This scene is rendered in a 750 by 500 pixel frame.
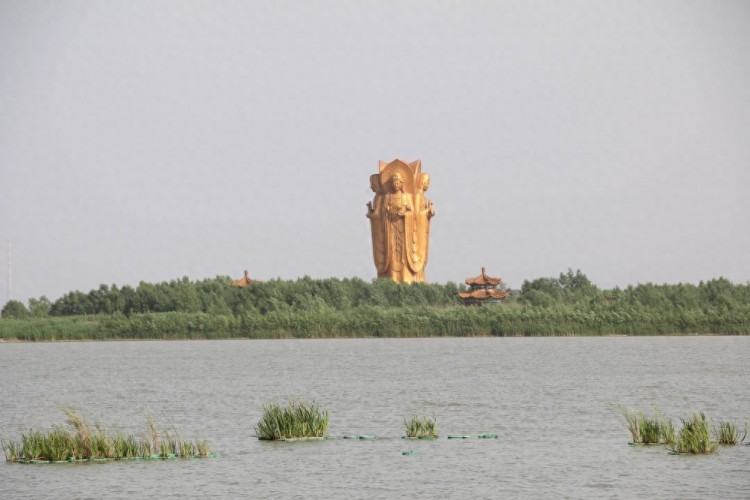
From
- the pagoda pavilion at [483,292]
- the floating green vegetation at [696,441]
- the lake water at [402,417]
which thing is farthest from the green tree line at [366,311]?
the floating green vegetation at [696,441]

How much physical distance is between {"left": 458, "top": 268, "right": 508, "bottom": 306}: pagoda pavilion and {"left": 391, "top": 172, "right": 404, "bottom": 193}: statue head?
9681mm

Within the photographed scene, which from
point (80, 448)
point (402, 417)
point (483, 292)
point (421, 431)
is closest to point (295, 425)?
point (421, 431)

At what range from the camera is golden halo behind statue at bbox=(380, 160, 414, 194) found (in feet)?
333

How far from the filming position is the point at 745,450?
2353 cm

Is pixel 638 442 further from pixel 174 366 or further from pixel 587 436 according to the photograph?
pixel 174 366

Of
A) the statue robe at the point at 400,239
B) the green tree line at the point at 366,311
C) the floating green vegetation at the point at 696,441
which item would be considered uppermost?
the statue robe at the point at 400,239

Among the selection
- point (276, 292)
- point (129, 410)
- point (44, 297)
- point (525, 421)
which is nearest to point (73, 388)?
point (129, 410)

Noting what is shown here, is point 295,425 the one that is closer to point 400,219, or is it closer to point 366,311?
point 366,311

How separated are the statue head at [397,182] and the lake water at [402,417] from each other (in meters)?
35.4

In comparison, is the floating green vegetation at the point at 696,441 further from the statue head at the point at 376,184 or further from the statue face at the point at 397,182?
the statue head at the point at 376,184

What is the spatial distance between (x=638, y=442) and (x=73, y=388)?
2622cm

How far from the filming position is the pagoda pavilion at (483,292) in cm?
9800

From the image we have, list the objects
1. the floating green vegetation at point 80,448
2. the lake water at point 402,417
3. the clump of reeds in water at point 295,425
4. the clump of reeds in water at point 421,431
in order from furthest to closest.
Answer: the clump of reeds in water at point 421,431
the clump of reeds in water at point 295,425
the floating green vegetation at point 80,448
the lake water at point 402,417

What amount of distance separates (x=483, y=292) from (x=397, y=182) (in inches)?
462
